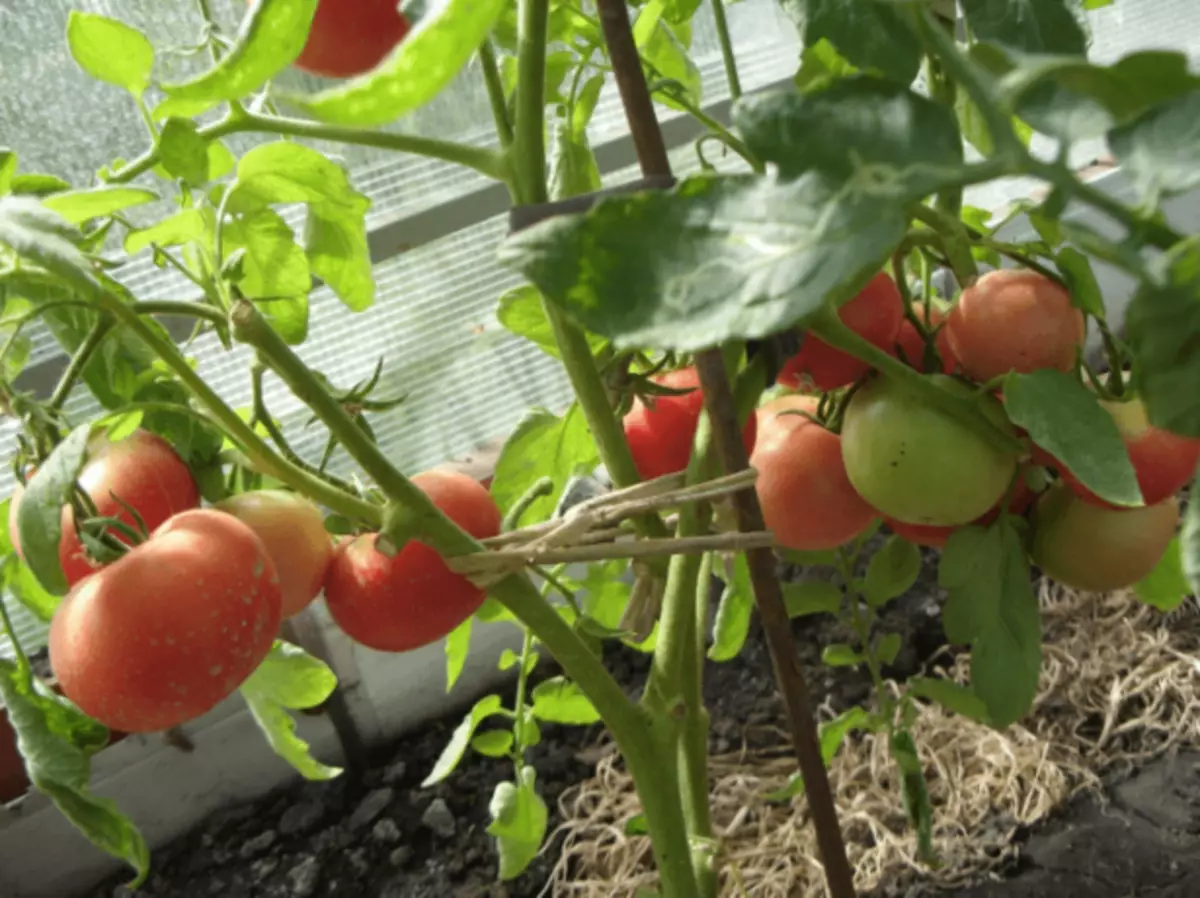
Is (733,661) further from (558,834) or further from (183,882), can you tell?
(183,882)

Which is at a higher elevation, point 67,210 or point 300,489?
point 67,210

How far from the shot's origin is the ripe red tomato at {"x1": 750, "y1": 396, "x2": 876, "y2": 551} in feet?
1.33

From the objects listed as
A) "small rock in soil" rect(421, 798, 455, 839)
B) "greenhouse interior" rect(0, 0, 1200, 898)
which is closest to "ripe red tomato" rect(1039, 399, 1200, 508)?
"greenhouse interior" rect(0, 0, 1200, 898)

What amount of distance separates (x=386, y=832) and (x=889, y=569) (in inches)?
23.1

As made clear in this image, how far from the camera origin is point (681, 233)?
0.58ft

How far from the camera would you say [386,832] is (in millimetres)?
890

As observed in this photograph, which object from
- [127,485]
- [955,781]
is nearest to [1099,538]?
[127,485]

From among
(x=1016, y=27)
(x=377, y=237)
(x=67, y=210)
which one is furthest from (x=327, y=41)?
(x=377, y=237)

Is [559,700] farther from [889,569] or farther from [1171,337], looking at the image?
[1171,337]

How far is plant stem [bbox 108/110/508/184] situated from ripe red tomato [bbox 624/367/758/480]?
138 mm

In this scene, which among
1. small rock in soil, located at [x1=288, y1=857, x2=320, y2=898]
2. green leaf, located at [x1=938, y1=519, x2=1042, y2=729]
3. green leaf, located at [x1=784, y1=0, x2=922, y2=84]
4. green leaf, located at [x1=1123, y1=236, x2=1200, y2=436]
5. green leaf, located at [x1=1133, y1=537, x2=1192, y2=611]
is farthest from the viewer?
small rock in soil, located at [x1=288, y1=857, x2=320, y2=898]

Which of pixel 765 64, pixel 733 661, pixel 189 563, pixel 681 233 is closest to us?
pixel 681 233

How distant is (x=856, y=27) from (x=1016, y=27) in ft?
0.15

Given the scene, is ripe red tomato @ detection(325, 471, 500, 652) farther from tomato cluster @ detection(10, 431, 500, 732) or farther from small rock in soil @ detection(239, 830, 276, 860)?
small rock in soil @ detection(239, 830, 276, 860)
